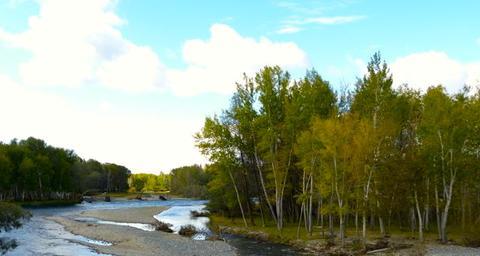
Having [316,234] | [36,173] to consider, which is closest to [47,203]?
[36,173]

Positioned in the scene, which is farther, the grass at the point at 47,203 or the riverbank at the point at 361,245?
the grass at the point at 47,203

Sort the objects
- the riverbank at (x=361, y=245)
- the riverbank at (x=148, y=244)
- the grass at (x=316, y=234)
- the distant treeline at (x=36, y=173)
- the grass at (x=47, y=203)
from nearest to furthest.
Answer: the riverbank at (x=361, y=245) < the riverbank at (x=148, y=244) < the grass at (x=316, y=234) < the grass at (x=47, y=203) < the distant treeline at (x=36, y=173)

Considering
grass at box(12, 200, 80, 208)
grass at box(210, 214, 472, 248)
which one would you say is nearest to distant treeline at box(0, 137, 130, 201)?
grass at box(12, 200, 80, 208)

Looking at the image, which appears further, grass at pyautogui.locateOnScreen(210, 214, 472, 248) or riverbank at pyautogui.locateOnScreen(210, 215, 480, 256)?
grass at pyautogui.locateOnScreen(210, 214, 472, 248)

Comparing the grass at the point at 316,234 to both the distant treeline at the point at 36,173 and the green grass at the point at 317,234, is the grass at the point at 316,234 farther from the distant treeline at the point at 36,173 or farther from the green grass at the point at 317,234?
the distant treeline at the point at 36,173

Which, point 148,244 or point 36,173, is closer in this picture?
point 148,244

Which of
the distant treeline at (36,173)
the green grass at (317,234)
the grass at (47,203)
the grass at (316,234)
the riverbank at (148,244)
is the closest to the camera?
the riverbank at (148,244)

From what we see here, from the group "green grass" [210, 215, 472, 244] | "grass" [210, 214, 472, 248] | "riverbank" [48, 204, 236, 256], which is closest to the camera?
"riverbank" [48, 204, 236, 256]

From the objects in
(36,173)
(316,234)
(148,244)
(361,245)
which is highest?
(36,173)

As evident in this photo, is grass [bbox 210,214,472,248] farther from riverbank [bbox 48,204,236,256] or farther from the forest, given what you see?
riverbank [bbox 48,204,236,256]

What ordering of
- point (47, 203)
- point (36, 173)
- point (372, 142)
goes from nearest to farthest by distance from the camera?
point (372, 142) → point (36, 173) → point (47, 203)

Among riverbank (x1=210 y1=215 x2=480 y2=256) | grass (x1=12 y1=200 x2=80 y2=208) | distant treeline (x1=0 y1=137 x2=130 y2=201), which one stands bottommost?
riverbank (x1=210 y1=215 x2=480 y2=256)

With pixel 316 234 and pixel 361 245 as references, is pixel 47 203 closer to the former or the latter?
pixel 316 234

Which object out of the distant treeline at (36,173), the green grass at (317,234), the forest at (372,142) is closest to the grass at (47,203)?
the distant treeline at (36,173)
